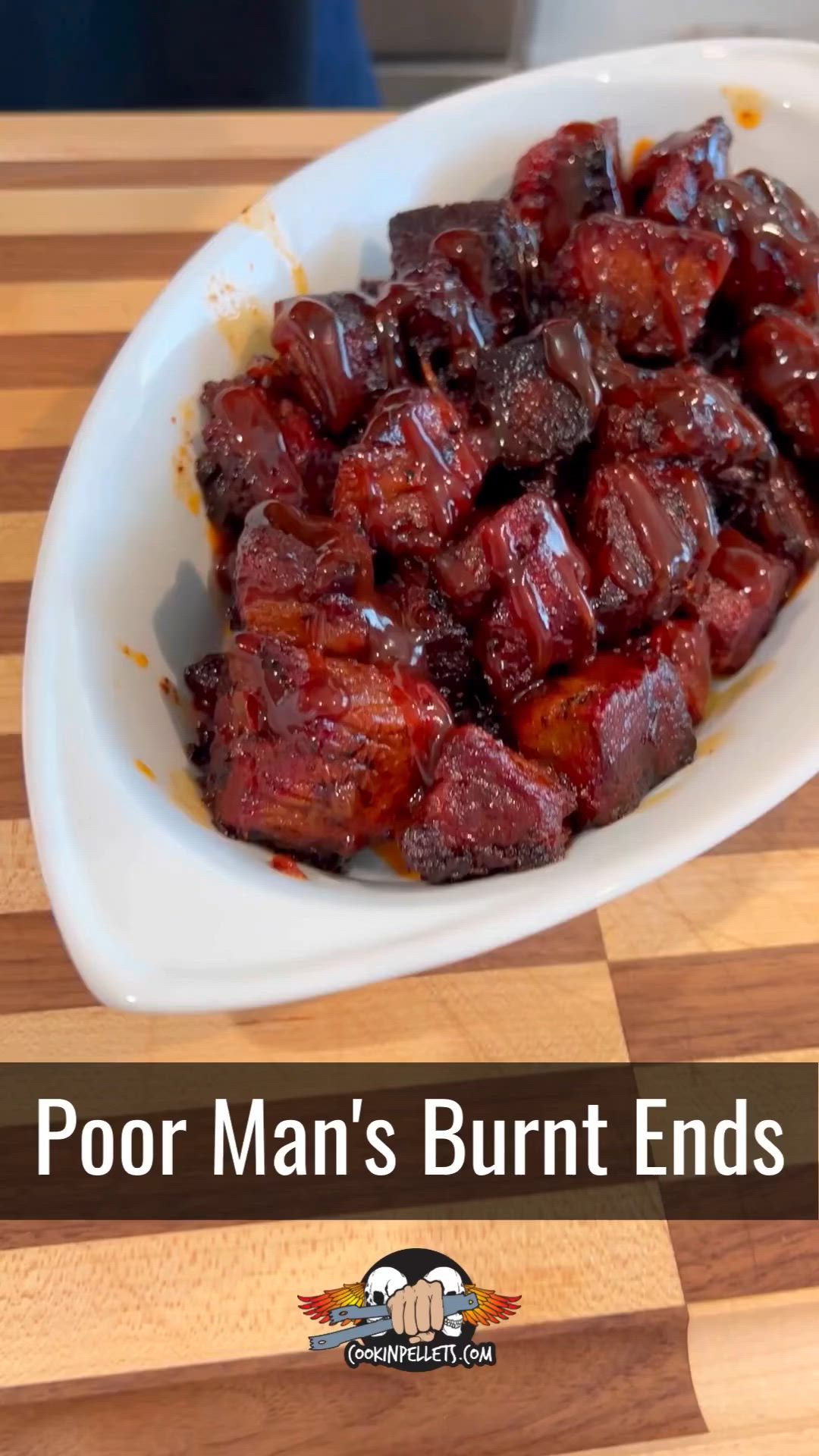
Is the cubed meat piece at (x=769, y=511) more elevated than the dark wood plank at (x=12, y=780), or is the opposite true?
the cubed meat piece at (x=769, y=511)

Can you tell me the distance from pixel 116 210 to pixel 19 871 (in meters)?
1.27

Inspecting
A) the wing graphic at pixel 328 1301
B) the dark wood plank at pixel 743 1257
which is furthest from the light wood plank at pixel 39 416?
the dark wood plank at pixel 743 1257

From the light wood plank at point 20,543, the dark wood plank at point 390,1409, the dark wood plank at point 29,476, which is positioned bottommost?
the dark wood plank at point 390,1409

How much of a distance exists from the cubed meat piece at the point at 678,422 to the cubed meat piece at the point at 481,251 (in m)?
0.21

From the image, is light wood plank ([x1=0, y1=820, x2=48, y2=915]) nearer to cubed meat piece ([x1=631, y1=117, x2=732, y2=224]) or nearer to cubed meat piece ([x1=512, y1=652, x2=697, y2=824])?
cubed meat piece ([x1=512, y1=652, x2=697, y2=824])

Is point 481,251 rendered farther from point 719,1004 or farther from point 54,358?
point 719,1004

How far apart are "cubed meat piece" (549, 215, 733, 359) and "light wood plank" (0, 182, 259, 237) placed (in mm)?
885

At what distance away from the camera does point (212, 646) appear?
1268mm

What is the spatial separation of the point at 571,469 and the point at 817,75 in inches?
34.3

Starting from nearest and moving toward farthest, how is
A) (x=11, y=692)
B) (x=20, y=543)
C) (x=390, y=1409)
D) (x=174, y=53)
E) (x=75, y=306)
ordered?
(x=390, y=1409) < (x=11, y=692) < (x=20, y=543) < (x=75, y=306) < (x=174, y=53)

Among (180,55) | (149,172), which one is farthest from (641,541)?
(180,55)

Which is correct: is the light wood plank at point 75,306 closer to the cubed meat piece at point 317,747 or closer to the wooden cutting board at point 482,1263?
the wooden cutting board at point 482,1263

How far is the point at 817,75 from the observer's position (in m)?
1.60

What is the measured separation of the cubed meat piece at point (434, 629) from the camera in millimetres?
1108
